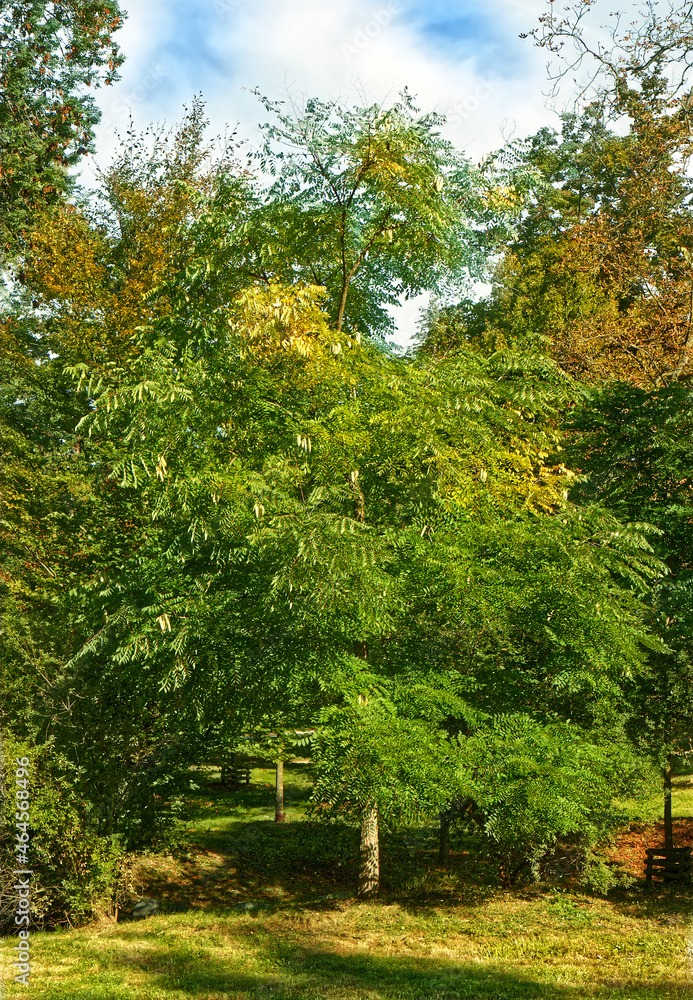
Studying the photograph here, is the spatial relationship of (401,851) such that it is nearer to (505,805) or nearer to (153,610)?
(505,805)

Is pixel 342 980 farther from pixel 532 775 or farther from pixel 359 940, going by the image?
pixel 532 775

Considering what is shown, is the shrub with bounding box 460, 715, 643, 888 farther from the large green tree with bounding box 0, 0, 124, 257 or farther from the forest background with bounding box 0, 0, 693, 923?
the large green tree with bounding box 0, 0, 124, 257

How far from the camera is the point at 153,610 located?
10242 millimetres

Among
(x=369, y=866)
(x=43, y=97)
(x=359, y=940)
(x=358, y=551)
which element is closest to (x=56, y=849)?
(x=359, y=940)

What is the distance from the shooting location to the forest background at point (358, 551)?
385 inches

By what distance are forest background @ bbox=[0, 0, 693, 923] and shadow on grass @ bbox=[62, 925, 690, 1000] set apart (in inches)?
63.7

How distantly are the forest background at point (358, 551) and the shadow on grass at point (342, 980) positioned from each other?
1.62 meters

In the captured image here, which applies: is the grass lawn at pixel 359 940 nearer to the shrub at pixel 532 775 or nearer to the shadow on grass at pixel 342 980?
the shadow on grass at pixel 342 980

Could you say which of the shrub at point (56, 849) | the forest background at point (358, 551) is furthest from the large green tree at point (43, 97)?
the shrub at point (56, 849)

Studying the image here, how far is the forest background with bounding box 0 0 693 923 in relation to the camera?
32.1ft

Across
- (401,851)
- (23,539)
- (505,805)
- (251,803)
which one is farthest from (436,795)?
(251,803)

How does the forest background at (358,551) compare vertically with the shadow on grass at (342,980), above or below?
above

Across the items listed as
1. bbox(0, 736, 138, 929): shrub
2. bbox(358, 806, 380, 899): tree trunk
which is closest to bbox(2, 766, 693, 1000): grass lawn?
bbox(358, 806, 380, 899): tree trunk

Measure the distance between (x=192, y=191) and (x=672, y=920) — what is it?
1372cm
